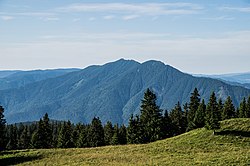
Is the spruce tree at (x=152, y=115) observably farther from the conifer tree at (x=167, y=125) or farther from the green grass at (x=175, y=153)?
the green grass at (x=175, y=153)

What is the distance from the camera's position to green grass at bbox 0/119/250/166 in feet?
140

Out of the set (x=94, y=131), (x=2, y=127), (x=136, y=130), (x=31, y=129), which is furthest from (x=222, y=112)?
(x=31, y=129)

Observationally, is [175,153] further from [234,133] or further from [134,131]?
[134,131]

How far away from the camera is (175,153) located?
4988 centimetres

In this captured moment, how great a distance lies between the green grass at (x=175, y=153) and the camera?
140 ft

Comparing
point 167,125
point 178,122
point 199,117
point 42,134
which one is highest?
point 199,117

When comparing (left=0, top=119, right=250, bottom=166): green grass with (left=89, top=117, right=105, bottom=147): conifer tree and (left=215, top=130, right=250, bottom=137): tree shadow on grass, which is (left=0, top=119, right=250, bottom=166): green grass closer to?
(left=215, top=130, right=250, bottom=137): tree shadow on grass

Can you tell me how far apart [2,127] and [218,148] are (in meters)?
51.0

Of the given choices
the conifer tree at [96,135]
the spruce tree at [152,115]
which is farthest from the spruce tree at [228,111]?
the conifer tree at [96,135]

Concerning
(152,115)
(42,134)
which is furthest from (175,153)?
(42,134)

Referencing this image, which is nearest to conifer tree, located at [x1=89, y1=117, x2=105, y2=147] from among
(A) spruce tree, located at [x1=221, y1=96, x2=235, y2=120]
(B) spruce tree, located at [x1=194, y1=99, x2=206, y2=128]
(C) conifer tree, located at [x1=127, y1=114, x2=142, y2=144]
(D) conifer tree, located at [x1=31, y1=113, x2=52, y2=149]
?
(D) conifer tree, located at [x1=31, y1=113, x2=52, y2=149]

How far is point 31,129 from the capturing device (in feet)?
496

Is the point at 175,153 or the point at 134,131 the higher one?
the point at 134,131

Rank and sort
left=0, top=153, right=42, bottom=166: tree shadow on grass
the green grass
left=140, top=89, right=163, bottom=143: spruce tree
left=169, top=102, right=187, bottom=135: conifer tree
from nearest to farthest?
1. the green grass
2. left=0, top=153, right=42, bottom=166: tree shadow on grass
3. left=140, top=89, right=163, bottom=143: spruce tree
4. left=169, top=102, right=187, bottom=135: conifer tree
